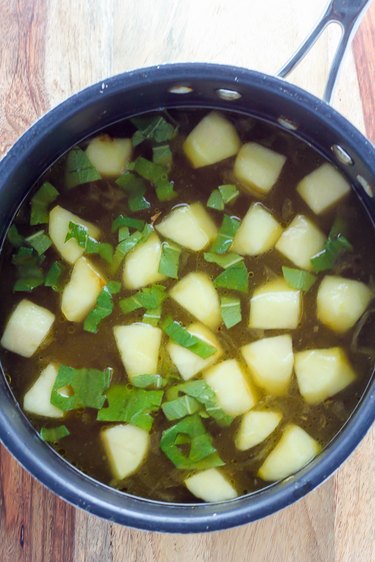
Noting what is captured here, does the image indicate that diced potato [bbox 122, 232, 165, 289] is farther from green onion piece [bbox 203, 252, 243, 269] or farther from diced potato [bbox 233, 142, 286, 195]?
diced potato [bbox 233, 142, 286, 195]

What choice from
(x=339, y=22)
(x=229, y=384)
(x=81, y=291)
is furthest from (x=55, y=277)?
(x=339, y=22)

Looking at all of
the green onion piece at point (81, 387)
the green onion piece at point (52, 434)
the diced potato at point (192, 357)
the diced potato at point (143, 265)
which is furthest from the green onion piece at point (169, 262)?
the green onion piece at point (52, 434)

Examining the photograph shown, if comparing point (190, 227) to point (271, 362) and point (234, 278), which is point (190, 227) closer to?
point (234, 278)

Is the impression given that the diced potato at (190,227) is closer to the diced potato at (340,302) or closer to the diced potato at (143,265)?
the diced potato at (143,265)

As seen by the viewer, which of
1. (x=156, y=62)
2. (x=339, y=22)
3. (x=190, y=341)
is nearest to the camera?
(x=339, y=22)

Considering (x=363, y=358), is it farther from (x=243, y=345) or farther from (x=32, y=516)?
(x=32, y=516)

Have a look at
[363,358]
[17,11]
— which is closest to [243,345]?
[363,358]
